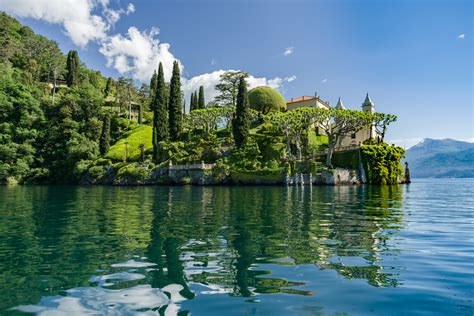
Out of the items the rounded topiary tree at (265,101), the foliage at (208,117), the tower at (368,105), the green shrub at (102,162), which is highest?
the rounded topiary tree at (265,101)

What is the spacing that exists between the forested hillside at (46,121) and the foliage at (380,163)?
199 feet

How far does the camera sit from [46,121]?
89.6 m

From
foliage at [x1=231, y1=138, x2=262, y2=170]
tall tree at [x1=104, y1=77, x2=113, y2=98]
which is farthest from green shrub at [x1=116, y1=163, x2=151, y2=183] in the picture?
tall tree at [x1=104, y1=77, x2=113, y2=98]

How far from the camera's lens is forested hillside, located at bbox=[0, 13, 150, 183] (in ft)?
Answer: 260

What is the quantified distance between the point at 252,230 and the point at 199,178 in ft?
164

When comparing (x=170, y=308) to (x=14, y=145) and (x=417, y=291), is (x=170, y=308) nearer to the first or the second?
(x=417, y=291)

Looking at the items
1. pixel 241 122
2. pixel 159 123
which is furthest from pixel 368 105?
pixel 159 123

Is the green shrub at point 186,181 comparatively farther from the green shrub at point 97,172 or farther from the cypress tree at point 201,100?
the cypress tree at point 201,100

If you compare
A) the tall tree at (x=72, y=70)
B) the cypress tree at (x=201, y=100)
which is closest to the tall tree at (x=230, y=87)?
the cypress tree at (x=201, y=100)

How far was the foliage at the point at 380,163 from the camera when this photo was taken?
210ft

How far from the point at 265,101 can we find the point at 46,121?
194 ft

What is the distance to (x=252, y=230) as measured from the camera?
48.2 ft

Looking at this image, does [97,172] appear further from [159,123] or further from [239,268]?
[239,268]

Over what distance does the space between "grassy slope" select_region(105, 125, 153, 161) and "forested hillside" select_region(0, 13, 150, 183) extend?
4.76m
